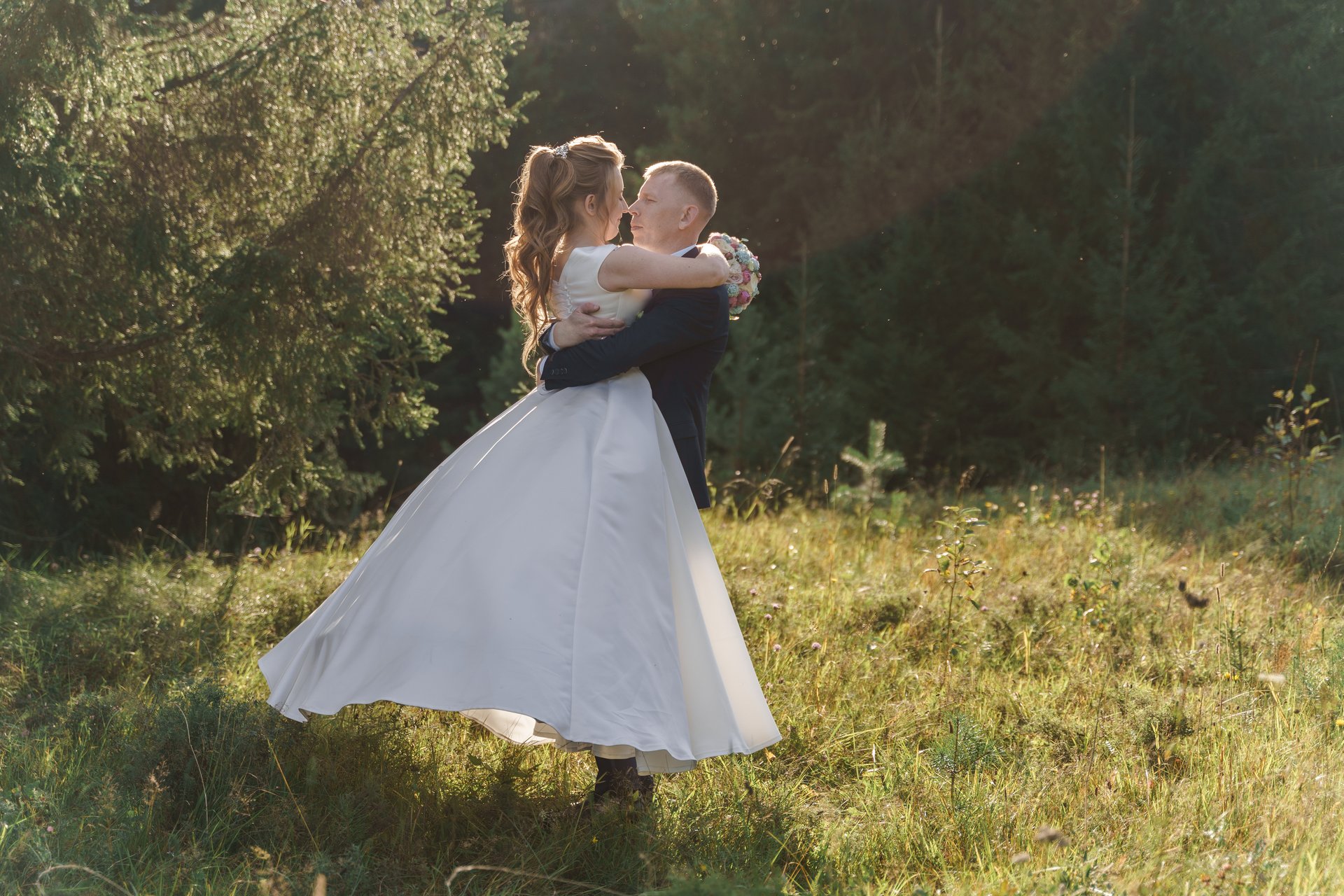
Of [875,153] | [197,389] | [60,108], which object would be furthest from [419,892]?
[875,153]

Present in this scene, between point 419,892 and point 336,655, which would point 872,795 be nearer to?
point 419,892

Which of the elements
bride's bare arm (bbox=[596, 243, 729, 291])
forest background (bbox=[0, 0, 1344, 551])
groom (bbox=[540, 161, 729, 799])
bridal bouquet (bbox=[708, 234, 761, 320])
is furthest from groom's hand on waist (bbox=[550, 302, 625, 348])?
forest background (bbox=[0, 0, 1344, 551])

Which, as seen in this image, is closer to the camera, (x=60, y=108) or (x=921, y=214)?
(x=60, y=108)

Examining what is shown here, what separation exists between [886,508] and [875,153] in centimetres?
1032

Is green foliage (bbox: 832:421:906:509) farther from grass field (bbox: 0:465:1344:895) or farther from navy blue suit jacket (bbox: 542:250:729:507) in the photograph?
navy blue suit jacket (bbox: 542:250:729:507)

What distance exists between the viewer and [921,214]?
1755 centimetres

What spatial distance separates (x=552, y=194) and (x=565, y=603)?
4.09ft

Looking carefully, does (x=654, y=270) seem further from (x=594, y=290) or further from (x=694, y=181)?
(x=694, y=181)

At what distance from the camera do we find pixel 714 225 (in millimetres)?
18812

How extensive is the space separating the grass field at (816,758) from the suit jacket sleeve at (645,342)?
4.25 feet

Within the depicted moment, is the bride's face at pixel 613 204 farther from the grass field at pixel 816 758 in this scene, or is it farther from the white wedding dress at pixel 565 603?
the grass field at pixel 816 758

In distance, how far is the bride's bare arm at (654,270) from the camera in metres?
3.12

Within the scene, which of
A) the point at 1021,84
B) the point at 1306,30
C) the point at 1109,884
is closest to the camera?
the point at 1109,884

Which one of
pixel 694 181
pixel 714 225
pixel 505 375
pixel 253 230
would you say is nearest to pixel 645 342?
pixel 694 181
